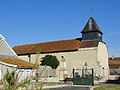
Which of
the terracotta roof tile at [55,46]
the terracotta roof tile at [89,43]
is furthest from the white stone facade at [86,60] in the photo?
the terracotta roof tile at [55,46]

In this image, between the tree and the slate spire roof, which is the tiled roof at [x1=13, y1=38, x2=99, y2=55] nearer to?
the slate spire roof

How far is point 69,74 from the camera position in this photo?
4072cm

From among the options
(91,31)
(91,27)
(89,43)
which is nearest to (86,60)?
(89,43)

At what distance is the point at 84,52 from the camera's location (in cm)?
4050

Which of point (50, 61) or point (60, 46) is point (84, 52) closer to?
point (60, 46)

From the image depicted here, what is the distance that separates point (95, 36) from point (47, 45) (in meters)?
11.8

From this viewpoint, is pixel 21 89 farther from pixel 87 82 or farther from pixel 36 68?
pixel 87 82

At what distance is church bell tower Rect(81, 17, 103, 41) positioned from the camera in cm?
4247

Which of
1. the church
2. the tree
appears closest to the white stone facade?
the church

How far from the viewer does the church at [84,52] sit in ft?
129

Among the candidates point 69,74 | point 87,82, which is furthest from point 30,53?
point 87,82

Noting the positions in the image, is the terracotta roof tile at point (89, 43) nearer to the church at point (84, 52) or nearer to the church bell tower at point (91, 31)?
the church at point (84, 52)

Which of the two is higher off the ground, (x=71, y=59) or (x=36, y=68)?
(x=71, y=59)

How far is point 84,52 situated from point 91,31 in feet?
16.8
